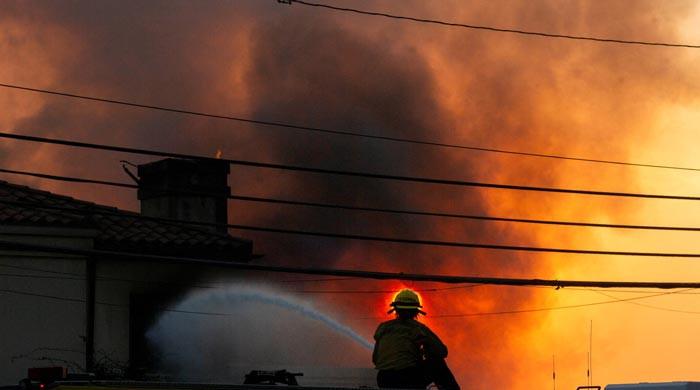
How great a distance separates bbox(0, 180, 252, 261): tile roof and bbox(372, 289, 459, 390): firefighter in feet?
67.8

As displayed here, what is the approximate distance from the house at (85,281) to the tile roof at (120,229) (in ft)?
0.08

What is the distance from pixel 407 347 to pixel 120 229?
22823 millimetres

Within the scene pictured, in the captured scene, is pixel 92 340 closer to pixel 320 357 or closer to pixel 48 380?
pixel 320 357

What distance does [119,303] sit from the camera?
3322 cm

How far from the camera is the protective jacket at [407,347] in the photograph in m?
11.6

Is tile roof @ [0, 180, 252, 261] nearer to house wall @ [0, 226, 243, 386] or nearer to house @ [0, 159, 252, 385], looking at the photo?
house @ [0, 159, 252, 385]

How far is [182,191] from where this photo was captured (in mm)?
36750

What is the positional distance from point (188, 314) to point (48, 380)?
26.1m

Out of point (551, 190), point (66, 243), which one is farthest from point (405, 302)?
point (66, 243)

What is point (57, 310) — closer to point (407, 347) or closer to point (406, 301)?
point (406, 301)

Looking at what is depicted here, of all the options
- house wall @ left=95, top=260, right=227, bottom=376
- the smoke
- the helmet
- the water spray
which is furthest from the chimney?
the helmet

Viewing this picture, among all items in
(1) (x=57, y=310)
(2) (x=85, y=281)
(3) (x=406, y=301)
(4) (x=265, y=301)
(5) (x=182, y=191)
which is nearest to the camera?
(3) (x=406, y=301)

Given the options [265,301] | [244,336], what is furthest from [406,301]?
[265,301]

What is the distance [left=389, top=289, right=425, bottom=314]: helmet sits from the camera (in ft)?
39.1
